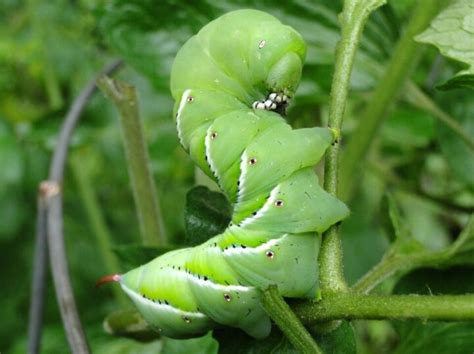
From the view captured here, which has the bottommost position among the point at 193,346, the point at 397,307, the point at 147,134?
the point at 147,134

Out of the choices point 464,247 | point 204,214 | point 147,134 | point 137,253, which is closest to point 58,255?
point 137,253

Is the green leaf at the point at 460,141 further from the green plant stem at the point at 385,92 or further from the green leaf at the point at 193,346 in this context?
the green leaf at the point at 193,346

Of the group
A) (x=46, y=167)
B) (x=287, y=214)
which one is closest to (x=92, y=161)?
(x=46, y=167)

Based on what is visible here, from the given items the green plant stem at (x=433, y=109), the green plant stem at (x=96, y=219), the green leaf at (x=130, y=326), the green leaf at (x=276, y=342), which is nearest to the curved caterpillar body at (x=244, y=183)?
the green leaf at (x=276, y=342)

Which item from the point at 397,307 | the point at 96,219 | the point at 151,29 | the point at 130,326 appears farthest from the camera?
the point at 96,219

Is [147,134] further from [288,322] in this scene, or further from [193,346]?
[288,322]

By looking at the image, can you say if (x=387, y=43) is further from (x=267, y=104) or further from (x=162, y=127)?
(x=162, y=127)

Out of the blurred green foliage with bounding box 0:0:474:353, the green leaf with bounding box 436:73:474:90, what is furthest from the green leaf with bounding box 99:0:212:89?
the green leaf with bounding box 436:73:474:90
